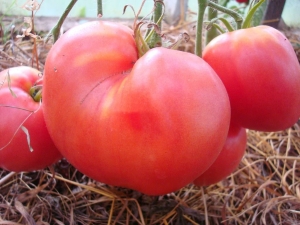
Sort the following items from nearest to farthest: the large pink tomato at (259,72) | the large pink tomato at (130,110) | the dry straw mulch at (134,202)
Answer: the large pink tomato at (130,110)
the large pink tomato at (259,72)
the dry straw mulch at (134,202)

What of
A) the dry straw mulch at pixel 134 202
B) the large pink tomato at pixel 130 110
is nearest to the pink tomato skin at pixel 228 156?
the dry straw mulch at pixel 134 202

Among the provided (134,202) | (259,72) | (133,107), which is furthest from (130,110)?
(134,202)

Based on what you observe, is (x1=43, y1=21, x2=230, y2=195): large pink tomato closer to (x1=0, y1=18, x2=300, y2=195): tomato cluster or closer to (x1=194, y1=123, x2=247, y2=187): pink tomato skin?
(x1=0, y1=18, x2=300, y2=195): tomato cluster

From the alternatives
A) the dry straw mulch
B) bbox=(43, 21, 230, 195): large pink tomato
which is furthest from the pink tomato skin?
bbox=(43, 21, 230, 195): large pink tomato

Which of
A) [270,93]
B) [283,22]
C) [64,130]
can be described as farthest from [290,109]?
[283,22]

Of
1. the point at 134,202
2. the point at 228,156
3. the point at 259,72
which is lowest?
the point at 134,202

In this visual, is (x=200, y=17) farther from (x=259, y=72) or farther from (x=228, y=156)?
(x=228, y=156)

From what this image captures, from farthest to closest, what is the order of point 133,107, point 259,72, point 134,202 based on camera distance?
point 134,202 → point 259,72 → point 133,107

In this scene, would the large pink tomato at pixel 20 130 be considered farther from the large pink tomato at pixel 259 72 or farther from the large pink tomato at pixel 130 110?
the large pink tomato at pixel 259 72
